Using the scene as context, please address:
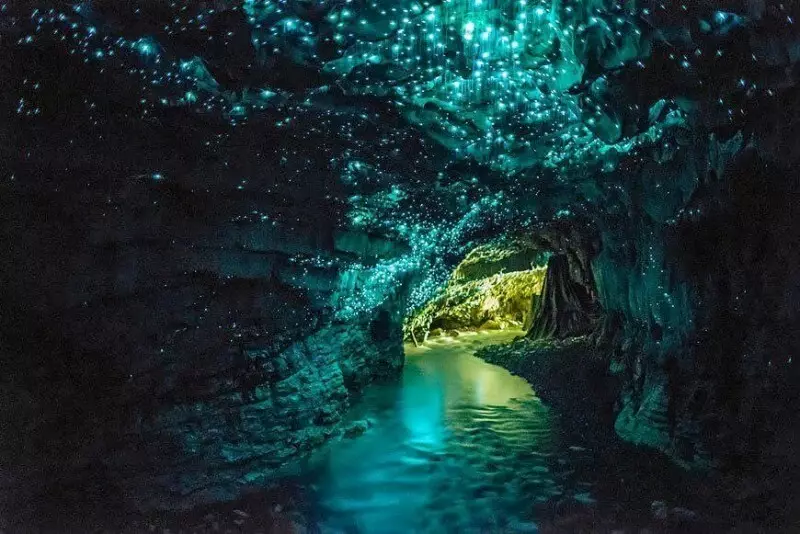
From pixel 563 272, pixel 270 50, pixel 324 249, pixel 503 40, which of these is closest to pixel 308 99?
pixel 270 50

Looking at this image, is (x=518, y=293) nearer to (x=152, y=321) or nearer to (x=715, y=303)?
(x=715, y=303)

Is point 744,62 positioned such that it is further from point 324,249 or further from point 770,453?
point 324,249

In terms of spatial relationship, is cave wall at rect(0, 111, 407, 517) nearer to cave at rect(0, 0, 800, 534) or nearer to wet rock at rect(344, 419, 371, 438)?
cave at rect(0, 0, 800, 534)

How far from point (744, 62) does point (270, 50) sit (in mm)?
3589

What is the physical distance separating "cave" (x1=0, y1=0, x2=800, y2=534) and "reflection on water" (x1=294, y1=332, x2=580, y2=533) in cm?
5

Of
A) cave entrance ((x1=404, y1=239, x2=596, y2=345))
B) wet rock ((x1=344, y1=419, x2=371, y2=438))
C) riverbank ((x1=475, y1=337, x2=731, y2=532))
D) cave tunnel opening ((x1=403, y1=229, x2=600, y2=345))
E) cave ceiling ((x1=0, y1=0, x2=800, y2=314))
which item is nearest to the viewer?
cave ceiling ((x1=0, y1=0, x2=800, y2=314))

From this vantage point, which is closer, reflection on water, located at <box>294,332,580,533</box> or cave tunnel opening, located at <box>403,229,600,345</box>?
reflection on water, located at <box>294,332,580,533</box>

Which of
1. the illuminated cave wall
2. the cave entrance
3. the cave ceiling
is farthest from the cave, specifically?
the illuminated cave wall

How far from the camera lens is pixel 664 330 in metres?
7.28

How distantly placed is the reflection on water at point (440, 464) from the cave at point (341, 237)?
0.05 m

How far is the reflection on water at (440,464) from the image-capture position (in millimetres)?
5621

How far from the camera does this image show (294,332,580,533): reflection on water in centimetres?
562

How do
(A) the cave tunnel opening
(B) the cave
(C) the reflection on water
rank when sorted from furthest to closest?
(A) the cave tunnel opening, (C) the reflection on water, (B) the cave

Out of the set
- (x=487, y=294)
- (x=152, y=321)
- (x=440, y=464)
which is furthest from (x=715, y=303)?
(x=487, y=294)
